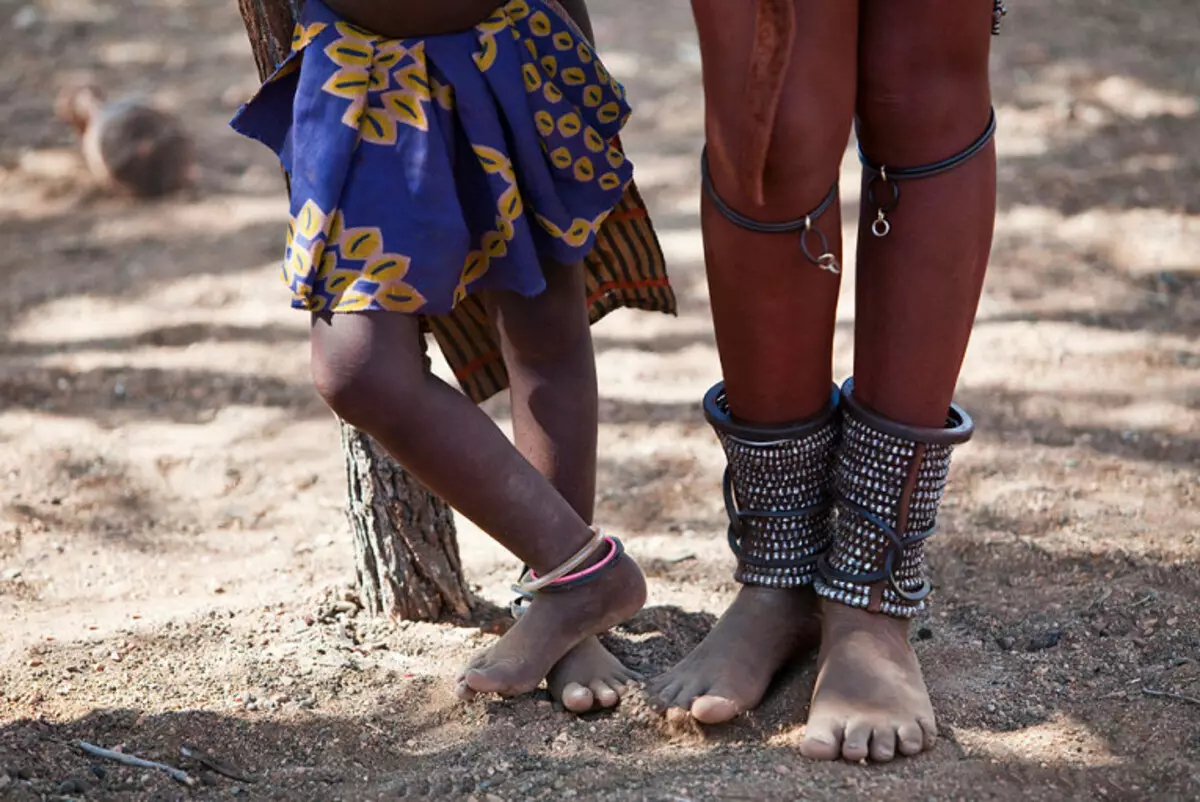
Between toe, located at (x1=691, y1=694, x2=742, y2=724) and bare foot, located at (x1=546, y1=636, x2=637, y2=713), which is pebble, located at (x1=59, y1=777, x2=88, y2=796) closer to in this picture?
bare foot, located at (x1=546, y1=636, x2=637, y2=713)

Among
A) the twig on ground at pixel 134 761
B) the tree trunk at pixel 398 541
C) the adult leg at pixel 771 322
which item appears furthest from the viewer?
the tree trunk at pixel 398 541

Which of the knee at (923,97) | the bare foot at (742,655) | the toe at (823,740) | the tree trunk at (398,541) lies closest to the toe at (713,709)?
the bare foot at (742,655)

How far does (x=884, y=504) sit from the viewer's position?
1837 millimetres

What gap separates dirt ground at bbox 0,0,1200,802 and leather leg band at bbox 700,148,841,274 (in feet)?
2.05

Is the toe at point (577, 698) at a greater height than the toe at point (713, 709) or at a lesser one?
lesser

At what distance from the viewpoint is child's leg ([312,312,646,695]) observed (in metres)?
1.71

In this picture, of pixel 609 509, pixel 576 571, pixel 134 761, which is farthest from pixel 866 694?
pixel 609 509

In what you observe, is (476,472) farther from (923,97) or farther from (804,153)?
(923,97)

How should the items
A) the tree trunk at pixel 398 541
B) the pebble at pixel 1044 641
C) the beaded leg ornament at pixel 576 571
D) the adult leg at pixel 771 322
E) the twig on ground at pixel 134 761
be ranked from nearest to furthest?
the adult leg at pixel 771 322, the twig on ground at pixel 134 761, the beaded leg ornament at pixel 576 571, the pebble at pixel 1044 641, the tree trunk at pixel 398 541

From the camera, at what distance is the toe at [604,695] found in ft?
6.25

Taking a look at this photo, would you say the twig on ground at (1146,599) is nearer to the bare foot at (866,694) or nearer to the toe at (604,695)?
the bare foot at (866,694)

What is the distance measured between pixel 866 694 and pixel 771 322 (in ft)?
1.67

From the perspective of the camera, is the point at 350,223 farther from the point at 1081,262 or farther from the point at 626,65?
the point at 626,65

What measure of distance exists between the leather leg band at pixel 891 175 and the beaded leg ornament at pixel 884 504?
26cm
